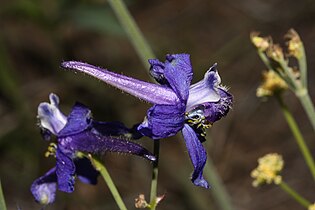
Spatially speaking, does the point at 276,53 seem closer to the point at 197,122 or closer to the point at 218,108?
the point at 218,108

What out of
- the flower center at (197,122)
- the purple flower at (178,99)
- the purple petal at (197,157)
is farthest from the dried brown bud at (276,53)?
the purple petal at (197,157)

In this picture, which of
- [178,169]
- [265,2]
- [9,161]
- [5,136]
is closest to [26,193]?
[9,161]

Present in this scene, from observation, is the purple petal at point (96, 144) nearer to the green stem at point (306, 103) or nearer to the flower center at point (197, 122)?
the flower center at point (197, 122)

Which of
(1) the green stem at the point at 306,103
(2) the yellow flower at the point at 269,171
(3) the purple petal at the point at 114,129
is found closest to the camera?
(3) the purple petal at the point at 114,129

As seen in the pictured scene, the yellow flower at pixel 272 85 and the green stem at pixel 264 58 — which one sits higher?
the green stem at pixel 264 58

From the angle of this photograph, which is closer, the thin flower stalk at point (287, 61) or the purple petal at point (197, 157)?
the purple petal at point (197, 157)

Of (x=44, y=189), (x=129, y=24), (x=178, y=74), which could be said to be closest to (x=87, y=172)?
(x=44, y=189)
